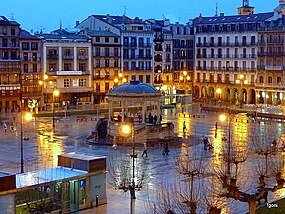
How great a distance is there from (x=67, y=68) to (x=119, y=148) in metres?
52.5

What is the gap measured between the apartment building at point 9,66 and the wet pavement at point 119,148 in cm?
939

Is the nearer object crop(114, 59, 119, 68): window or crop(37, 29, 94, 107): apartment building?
crop(37, 29, 94, 107): apartment building

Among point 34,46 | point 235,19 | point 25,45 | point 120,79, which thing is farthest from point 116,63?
point 235,19

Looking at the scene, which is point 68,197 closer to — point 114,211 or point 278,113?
point 114,211

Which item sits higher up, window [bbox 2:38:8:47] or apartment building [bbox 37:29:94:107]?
window [bbox 2:38:8:47]

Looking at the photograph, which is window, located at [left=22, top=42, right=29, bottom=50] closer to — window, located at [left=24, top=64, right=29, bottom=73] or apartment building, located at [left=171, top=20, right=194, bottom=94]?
window, located at [left=24, top=64, right=29, bottom=73]

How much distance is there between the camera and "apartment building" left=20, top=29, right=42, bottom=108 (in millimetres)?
108812

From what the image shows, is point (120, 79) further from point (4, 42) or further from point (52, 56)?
point (4, 42)

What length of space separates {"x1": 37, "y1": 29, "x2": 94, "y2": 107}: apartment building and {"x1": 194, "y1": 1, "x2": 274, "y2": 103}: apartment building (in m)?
28.4

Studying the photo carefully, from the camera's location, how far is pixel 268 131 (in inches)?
3049

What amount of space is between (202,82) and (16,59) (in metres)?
44.1

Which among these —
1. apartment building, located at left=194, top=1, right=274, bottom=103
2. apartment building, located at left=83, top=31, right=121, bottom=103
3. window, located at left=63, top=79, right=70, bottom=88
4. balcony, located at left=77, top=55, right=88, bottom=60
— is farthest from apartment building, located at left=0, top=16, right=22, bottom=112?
apartment building, located at left=194, top=1, right=274, bottom=103

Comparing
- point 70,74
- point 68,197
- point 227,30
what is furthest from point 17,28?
point 68,197

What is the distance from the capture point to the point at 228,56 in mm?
128625
